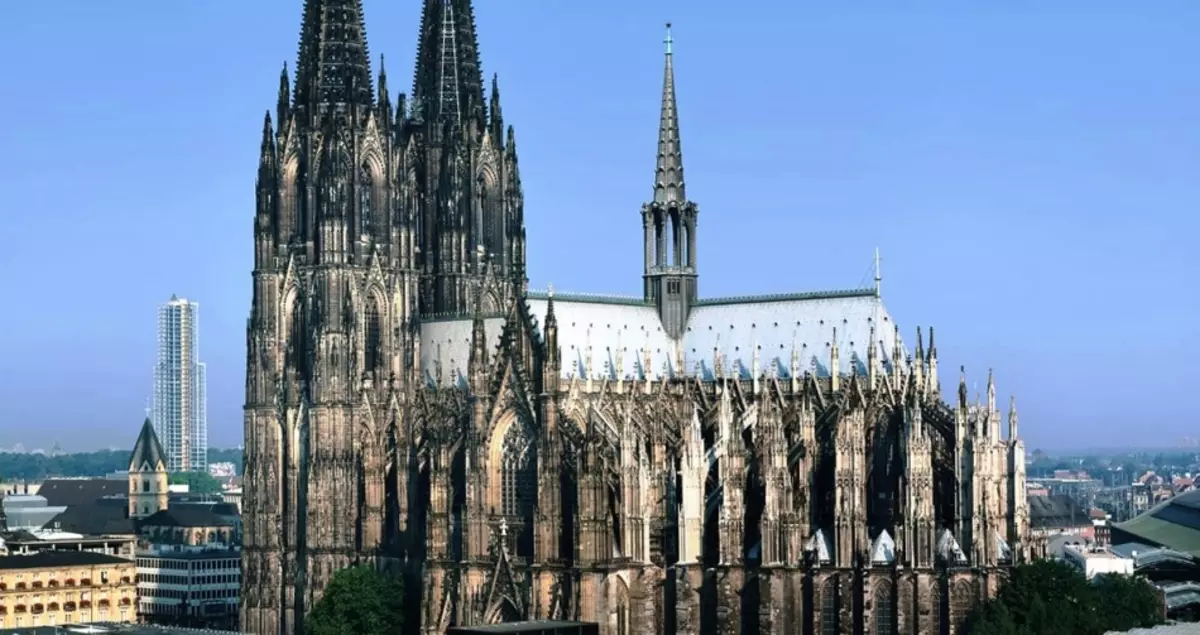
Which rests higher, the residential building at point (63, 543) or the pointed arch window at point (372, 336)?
the pointed arch window at point (372, 336)

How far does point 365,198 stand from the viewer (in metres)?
126

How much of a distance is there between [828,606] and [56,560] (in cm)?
7528

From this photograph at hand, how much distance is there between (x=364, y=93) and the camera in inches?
4985

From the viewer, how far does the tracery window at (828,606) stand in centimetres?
10131

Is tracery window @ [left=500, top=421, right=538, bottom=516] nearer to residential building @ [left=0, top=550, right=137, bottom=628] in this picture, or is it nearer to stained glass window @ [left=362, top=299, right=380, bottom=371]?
stained glass window @ [left=362, top=299, right=380, bottom=371]

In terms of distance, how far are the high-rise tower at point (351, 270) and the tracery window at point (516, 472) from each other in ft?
24.2

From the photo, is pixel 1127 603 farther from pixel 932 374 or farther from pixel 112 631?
pixel 112 631

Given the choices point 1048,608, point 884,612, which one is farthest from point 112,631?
point 1048,608

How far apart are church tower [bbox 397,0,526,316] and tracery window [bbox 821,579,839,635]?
35.8 meters

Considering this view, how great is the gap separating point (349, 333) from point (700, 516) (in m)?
27.7

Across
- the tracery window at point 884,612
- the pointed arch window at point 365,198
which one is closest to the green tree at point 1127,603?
the tracery window at point 884,612

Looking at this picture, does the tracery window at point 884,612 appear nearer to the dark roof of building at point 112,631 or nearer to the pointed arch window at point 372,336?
the dark roof of building at point 112,631

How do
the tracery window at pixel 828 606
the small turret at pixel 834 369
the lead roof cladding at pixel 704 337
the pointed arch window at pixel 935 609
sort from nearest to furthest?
the pointed arch window at pixel 935 609 < the tracery window at pixel 828 606 < the small turret at pixel 834 369 < the lead roof cladding at pixel 704 337

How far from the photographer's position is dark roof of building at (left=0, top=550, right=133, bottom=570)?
15512 cm
